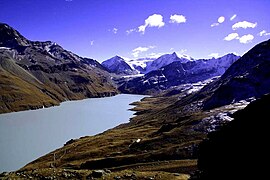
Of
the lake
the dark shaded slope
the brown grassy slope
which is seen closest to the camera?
the dark shaded slope

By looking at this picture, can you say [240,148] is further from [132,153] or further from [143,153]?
[132,153]

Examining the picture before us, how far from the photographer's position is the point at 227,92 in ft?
514

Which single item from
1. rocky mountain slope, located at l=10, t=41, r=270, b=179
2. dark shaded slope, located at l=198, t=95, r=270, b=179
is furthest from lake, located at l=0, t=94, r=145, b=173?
dark shaded slope, located at l=198, t=95, r=270, b=179

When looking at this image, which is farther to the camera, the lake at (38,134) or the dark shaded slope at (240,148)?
the lake at (38,134)

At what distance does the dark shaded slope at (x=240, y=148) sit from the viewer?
2466 centimetres

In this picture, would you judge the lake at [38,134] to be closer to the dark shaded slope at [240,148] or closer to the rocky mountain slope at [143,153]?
the rocky mountain slope at [143,153]

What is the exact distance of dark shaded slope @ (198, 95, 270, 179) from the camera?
80.9ft

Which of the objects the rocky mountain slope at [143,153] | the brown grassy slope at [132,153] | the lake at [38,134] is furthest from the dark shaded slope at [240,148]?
the lake at [38,134]

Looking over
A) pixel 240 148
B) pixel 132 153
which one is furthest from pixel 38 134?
pixel 240 148

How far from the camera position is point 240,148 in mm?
26953

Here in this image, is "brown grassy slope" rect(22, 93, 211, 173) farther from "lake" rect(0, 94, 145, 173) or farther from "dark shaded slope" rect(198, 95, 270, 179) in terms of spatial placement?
"dark shaded slope" rect(198, 95, 270, 179)

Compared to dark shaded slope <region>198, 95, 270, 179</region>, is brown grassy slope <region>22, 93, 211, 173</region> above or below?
below

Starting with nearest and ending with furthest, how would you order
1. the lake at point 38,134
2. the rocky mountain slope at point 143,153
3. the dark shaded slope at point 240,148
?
the dark shaded slope at point 240,148
the rocky mountain slope at point 143,153
the lake at point 38,134

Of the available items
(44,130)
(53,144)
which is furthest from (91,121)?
(53,144)
